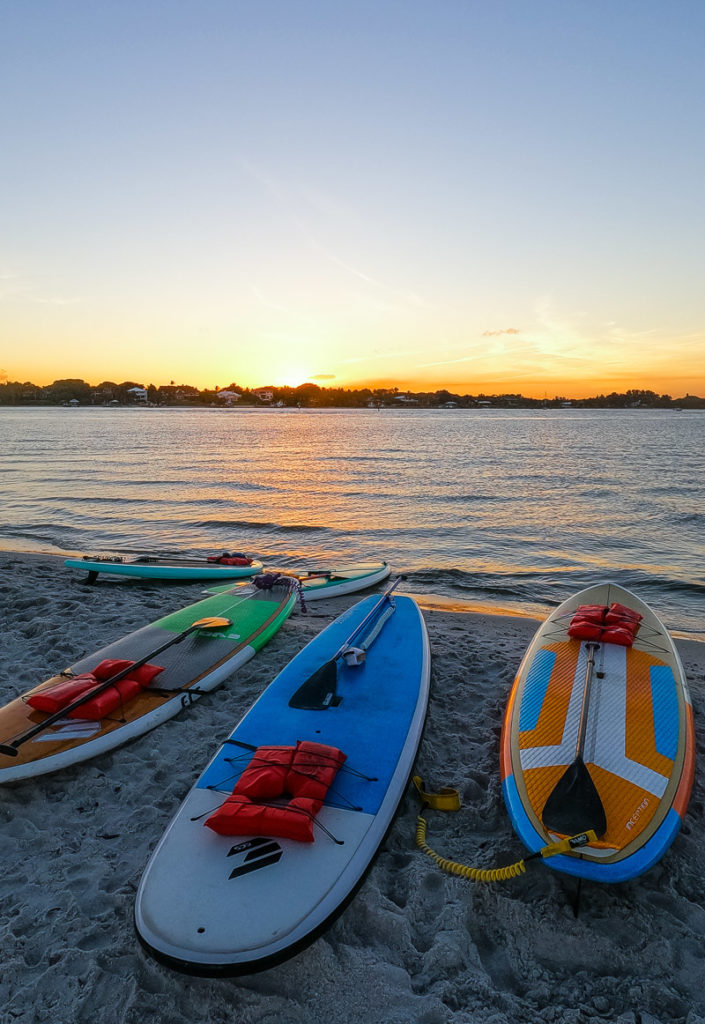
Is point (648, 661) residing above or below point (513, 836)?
above

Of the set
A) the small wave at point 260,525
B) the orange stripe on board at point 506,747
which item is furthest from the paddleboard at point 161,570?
the orange stripe on board at point 506,747

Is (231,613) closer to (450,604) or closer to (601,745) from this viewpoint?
(450,604)

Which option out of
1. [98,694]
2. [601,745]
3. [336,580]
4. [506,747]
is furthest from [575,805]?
[336,580]

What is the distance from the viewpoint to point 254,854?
346 cm

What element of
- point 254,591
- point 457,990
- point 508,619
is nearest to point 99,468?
point 254,591

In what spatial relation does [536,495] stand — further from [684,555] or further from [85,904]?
[85,904]

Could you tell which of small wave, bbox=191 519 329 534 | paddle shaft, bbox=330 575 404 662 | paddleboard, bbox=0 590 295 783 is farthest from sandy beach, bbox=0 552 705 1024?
small wave, bbox=191 519 329 534

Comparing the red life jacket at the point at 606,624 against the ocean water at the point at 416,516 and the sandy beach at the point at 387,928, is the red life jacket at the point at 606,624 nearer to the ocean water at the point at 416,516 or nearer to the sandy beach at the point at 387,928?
the sandy beach at the point at 387,928

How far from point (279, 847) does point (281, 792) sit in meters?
0.40

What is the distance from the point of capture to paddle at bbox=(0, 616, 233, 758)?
14.9ft

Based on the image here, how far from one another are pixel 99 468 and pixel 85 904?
2712 centimetres

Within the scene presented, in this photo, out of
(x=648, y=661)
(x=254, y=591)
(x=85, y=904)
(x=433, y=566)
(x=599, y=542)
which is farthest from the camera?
(x=599, y=542)

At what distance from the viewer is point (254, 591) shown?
873 cm

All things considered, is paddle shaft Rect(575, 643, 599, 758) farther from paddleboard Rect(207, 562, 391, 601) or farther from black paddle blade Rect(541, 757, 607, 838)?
paddleboard Rect(207, 562, 391, 601)
